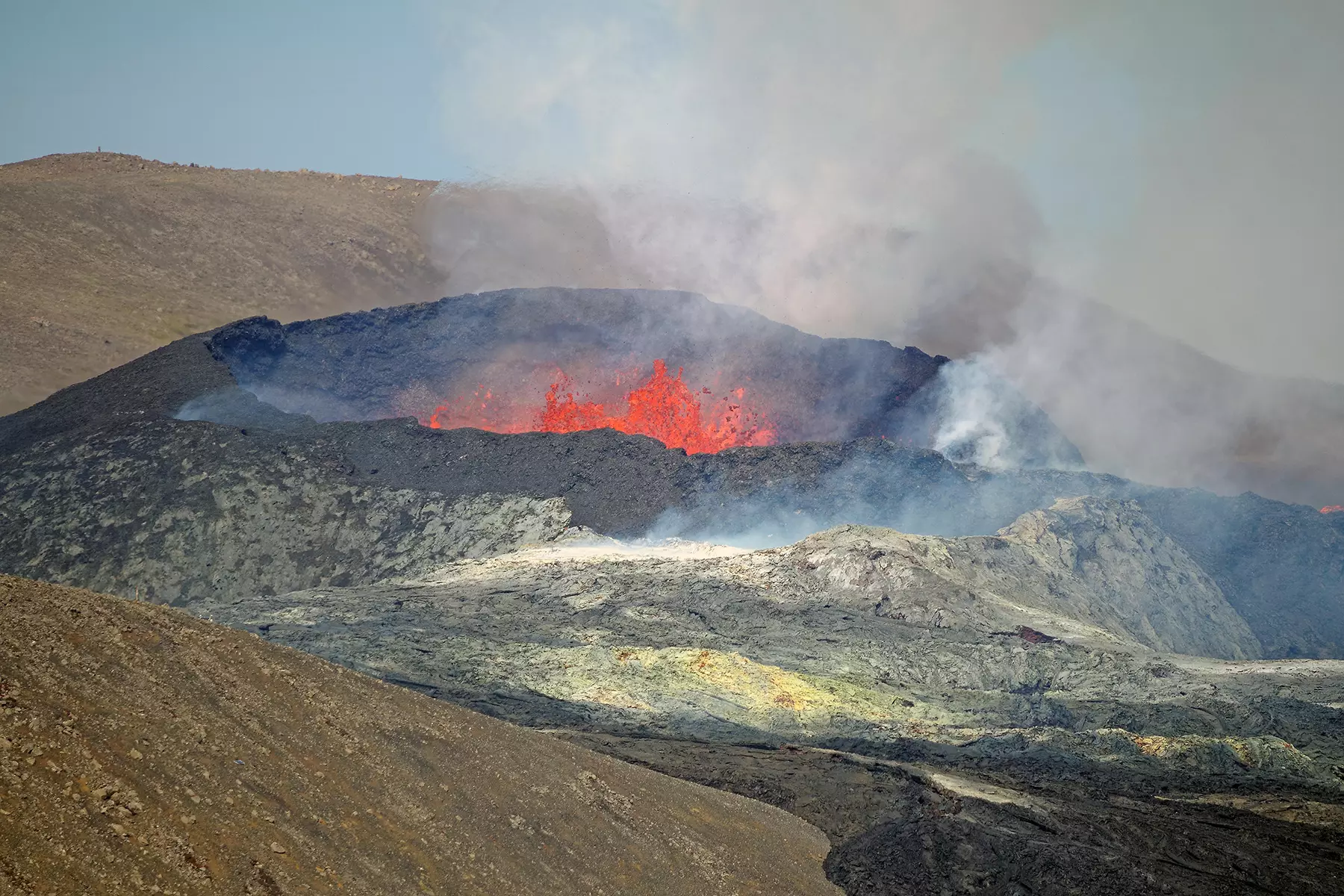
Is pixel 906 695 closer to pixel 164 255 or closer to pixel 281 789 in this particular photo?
pixel 281 789

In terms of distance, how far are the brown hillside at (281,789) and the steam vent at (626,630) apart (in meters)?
0.04

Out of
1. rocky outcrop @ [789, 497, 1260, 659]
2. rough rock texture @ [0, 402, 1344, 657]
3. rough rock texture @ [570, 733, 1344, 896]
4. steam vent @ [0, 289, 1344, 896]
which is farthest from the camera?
rough rock texture @ [0, 402, 1344, 657]

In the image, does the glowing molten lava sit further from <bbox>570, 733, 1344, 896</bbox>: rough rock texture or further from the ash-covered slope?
<bbox>570, 733, 1344, 896</bbox>: rough rock texture

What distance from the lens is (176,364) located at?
1336 inches

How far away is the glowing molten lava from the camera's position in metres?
42.4

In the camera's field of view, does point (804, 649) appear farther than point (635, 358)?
No

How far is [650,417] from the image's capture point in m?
43.2

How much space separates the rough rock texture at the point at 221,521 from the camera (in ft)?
83.1

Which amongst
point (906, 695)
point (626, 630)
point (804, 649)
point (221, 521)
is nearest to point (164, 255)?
point (221, 521)

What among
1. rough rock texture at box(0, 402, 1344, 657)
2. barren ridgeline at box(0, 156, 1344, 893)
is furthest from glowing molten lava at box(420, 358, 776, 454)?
rough rock texture at box(0, 402, 1344, 657)

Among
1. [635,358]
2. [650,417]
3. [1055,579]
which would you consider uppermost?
[635,358]

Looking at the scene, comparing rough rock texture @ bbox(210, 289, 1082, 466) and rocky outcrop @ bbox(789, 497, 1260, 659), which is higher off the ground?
rough rock texture @ bbox(210, 289, 1082, 466)

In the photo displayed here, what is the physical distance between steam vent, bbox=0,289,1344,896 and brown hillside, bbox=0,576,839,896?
0.13ft

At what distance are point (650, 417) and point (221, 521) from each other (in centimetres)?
1947
